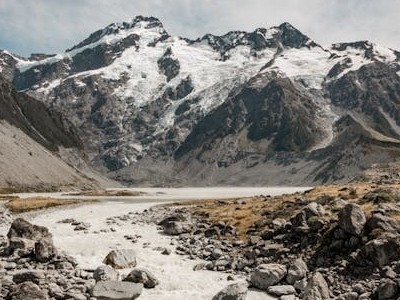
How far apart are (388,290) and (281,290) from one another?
6907 mm

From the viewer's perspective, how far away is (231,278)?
41281 millimetres

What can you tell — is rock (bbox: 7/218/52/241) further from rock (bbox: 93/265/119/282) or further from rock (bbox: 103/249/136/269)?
rock (bbox: 93/265/119/282)

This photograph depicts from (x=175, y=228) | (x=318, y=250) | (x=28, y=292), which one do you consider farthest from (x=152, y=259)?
(x=28, y=292)

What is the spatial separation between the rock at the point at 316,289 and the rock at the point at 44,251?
59.9 ft

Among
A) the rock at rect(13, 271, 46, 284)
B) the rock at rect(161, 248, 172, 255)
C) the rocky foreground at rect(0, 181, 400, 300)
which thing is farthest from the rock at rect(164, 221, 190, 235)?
the rock at rect(13, 271, 46, 284)

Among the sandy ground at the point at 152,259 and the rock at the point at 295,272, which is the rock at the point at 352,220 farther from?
the sandy ground at the point at 152,259

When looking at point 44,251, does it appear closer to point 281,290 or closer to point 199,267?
point 199,267

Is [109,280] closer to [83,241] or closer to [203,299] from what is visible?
[203,299]

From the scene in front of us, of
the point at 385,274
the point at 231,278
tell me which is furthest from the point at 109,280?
the point at 385,274

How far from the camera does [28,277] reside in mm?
34188

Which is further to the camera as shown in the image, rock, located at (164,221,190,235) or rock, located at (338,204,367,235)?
rock, located at (164,221,190,235)

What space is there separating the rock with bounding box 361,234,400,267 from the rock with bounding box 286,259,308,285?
426cm

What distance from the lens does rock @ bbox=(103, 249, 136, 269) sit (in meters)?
44.2

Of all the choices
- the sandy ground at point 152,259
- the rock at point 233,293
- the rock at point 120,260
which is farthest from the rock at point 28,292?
the rock at point 120,260
